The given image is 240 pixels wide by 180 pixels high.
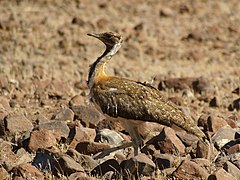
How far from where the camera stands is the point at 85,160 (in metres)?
7.91

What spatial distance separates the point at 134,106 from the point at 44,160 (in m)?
1.03

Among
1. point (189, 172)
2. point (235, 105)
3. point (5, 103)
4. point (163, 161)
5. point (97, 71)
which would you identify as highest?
point (97, 71)

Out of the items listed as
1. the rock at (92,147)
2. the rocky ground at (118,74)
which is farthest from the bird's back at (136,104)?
the rock at (92,147)

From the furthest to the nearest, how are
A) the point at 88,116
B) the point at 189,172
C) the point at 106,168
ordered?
the point at 88,116 < the point at 106,168 < the point at 189,172

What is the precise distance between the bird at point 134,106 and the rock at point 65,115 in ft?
4.40

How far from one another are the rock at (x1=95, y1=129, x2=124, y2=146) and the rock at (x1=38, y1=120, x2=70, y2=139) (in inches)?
14.2

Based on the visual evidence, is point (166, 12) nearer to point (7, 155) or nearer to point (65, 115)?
point (65, 115)

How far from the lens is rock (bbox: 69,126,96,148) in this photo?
8.62 m

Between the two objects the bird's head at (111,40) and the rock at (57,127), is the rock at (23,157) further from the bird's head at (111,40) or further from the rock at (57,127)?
the bird's head at (111,40)

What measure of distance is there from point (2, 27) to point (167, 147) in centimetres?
864

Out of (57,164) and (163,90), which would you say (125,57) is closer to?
(163,90)

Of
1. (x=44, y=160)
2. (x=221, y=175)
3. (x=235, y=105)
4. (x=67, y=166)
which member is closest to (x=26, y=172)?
(x=67, y=166)

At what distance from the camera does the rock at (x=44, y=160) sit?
7820 millimetres

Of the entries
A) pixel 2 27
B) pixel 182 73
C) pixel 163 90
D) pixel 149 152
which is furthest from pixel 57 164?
pixel 2 27
